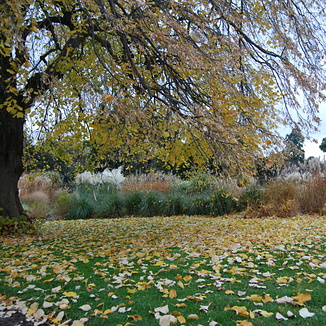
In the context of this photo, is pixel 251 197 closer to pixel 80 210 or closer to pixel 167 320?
pixel 80 210

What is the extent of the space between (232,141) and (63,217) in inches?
346

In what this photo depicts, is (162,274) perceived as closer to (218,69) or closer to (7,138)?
(218,69)

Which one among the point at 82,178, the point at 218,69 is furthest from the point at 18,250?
the point at 82,178

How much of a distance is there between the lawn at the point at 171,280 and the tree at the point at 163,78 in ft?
4.11

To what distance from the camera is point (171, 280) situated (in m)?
3.16

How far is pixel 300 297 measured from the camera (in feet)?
8.15

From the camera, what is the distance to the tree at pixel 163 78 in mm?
4051

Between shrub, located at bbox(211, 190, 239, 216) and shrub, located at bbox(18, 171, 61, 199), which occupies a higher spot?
shrub, located at bbox(18, 171, 61, 199)

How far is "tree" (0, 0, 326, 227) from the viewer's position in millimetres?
4051

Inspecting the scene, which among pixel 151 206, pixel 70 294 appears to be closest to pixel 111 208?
pixel 151 206

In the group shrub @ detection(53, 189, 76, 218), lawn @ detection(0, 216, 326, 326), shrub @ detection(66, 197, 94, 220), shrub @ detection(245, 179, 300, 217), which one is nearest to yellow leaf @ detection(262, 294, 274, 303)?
lawn @ detection(0, 216, 326, 326)

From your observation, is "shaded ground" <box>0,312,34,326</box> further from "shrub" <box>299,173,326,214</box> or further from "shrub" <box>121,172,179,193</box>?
"shrub" <box>121,172,179,193</box>

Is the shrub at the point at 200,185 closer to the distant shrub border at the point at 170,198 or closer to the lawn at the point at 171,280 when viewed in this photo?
the distant shrub border at the point at 170,198

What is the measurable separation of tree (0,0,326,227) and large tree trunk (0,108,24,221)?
0.02m
